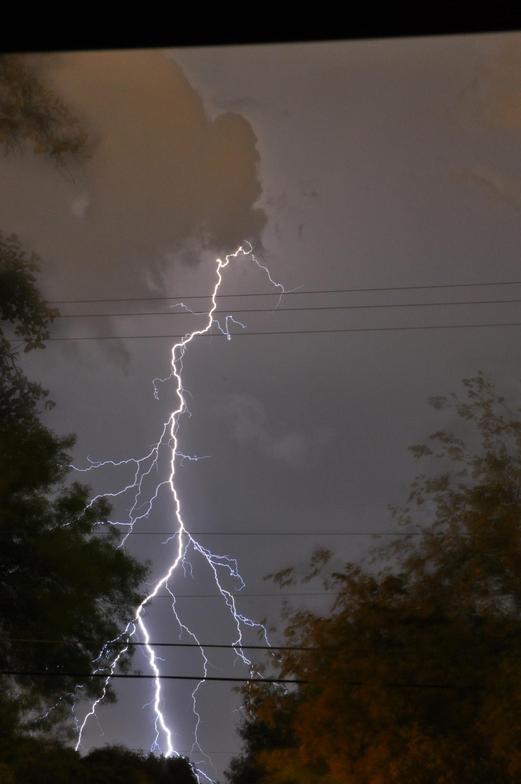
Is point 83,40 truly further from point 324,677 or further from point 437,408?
point 437,408

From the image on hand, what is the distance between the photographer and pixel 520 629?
10.1 meters

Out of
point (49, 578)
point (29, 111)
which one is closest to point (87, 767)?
point (49, 578)

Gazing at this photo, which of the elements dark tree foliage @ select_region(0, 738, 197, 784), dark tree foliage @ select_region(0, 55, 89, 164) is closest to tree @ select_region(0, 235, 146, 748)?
dark tree foliage @ select_region(0, 738, 197, 784)

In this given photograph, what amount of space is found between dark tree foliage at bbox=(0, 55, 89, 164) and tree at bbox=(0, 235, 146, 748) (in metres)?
3.79

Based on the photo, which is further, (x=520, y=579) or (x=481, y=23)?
(x=520, y=579)

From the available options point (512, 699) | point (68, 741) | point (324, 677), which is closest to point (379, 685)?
point (324, 677)

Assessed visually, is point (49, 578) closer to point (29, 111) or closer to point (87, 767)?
point (87, 767)

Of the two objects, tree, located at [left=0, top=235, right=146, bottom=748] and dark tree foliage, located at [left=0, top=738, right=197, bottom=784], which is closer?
dark tree foliage, located at [left=0, top=738, right=197, bottom=784]

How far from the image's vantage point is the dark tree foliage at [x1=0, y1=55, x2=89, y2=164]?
42.3ft

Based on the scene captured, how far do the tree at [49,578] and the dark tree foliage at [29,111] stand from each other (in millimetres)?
3786

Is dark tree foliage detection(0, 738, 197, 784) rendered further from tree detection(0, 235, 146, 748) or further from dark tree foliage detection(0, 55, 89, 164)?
dark tree foliage detection(0, 55, 89, 164)

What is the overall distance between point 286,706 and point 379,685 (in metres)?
1.45

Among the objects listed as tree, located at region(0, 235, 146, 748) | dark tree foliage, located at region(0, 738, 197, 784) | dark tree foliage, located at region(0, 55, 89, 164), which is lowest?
dark tree foliage, located at region(0, 738, 197, 784)

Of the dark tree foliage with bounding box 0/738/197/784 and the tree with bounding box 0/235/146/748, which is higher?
the tree with bounding box 0/235/146/748
